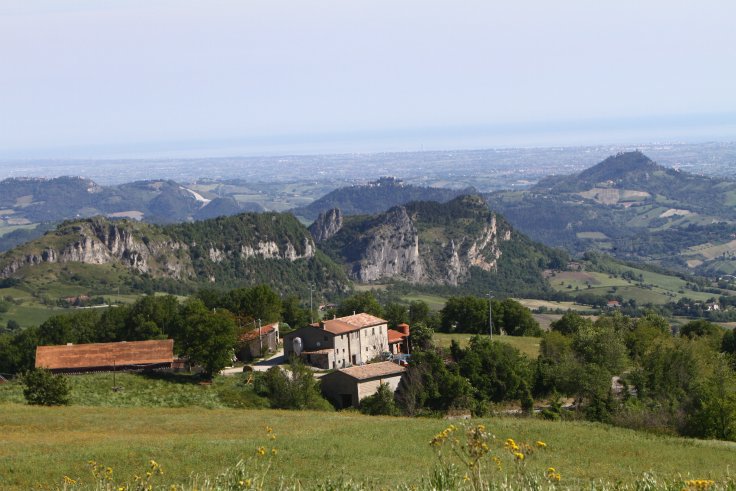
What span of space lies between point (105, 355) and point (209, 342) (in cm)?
1061

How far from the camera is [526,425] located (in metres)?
39.7

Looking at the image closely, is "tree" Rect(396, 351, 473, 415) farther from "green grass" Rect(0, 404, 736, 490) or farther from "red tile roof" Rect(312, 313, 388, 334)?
"green grass" Rect(0, 404, 736, 490)

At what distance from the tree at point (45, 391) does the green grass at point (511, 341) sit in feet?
115

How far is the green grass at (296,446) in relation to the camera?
89.2 ft

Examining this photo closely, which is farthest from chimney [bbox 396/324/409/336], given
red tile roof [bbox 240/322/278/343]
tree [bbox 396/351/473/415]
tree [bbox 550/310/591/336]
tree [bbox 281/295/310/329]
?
tree [bbox 396/351/473/415]

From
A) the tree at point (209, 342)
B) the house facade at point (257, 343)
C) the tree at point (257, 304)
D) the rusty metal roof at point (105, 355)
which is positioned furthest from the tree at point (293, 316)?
the tree at point (209, 342)

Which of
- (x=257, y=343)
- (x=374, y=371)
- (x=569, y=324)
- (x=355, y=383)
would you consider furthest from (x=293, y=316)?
(x=355, y=383)

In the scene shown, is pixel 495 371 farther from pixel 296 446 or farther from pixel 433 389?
pixel 296 446

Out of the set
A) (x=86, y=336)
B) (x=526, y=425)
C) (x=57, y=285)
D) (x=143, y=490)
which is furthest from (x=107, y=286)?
(x=143, y=490)

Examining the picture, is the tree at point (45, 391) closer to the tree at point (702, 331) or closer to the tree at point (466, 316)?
the tree at point (466, 316)

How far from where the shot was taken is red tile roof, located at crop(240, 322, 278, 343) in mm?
76144

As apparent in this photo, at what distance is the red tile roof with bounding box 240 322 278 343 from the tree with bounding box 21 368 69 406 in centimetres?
2700

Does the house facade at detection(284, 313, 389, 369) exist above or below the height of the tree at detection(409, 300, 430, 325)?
above

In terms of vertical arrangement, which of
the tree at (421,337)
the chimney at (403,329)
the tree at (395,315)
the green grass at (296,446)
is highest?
the green grass at (296,446)
